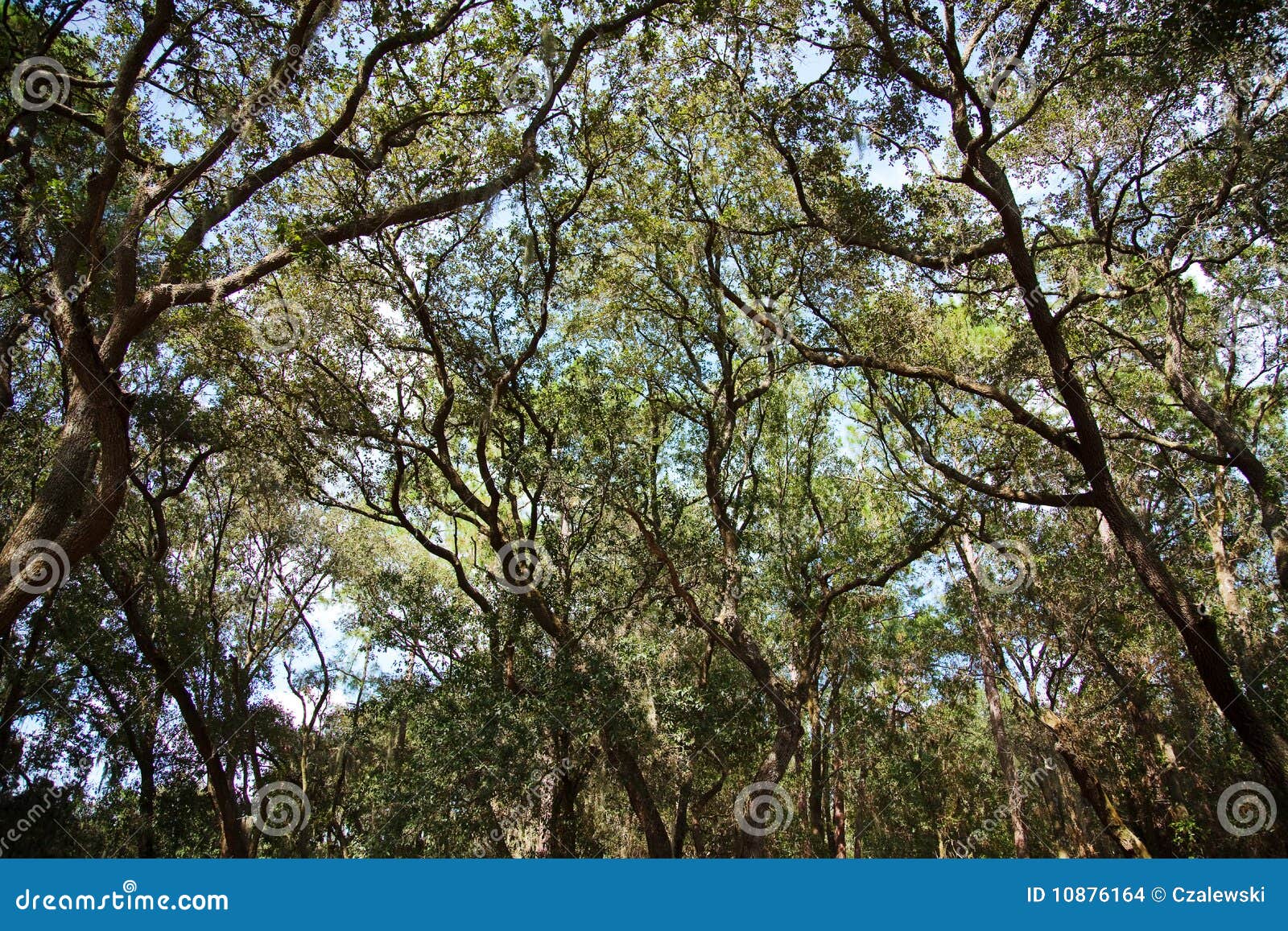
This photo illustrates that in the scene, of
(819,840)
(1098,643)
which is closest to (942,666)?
(1098,643)

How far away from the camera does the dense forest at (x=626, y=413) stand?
7777 millimetres

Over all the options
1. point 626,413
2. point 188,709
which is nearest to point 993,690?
point 626,413

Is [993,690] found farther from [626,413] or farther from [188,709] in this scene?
[188,709]

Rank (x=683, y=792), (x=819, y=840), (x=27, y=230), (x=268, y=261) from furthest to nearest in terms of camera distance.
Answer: (x=819, y=840), (x=683, y=792), (x=27, y=230), (x=268, y=261)

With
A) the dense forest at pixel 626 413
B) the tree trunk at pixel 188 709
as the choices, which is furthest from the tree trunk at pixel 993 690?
the tree trunk at pixel 188 709

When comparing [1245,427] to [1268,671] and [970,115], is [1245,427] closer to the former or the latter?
[1268,671]

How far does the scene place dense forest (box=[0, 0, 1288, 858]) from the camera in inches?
306

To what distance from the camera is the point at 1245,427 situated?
12273 millimetres

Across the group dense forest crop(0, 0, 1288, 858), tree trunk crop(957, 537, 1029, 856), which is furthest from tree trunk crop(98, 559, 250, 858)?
tree trunk crop(957, 537, 1029, 856)

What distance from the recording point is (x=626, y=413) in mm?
11992

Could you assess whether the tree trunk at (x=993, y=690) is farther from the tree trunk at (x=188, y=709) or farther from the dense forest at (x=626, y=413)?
the tree trunk at (x=188, y=709)

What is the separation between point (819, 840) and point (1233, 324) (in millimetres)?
12168

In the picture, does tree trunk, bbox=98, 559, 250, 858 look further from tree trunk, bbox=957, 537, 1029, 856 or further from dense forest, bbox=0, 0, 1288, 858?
tree trunk, bbox=957, 537, 1029, 856

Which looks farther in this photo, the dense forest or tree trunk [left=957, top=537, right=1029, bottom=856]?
tree trunk [left=957, top=537, right=1029, bottom=856]
